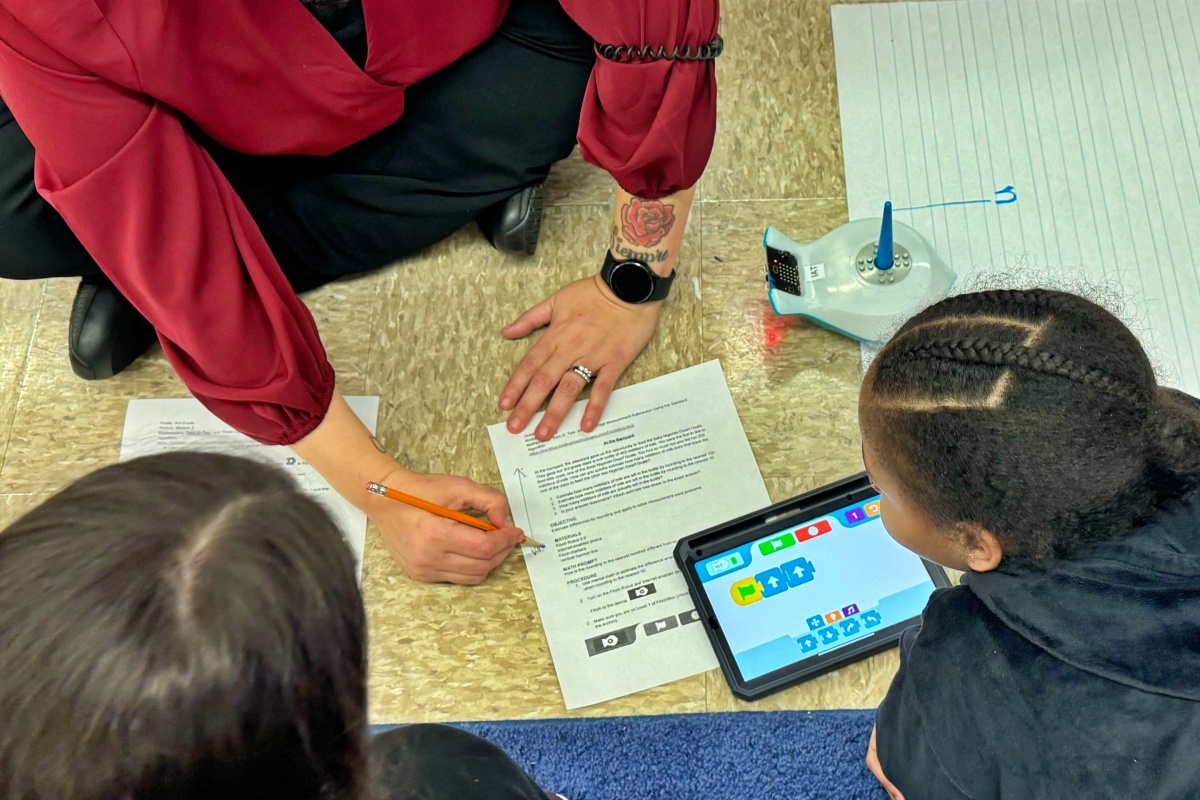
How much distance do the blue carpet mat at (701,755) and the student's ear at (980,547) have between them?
0.99ft

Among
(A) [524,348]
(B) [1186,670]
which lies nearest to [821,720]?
(B) [1186,670]

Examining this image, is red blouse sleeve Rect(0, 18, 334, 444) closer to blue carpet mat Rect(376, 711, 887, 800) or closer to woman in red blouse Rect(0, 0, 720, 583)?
woman in red blouse Rect(0, 0, 720, 583)

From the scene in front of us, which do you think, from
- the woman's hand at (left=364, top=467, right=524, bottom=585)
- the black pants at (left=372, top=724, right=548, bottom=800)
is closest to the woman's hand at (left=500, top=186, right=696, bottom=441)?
the woman's hand at (left=364, top=467, right=524, bottom=585)

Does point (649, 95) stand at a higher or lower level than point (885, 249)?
higher

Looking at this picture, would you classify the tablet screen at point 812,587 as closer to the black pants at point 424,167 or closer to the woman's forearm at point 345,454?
the woman's forearm at point 345,454

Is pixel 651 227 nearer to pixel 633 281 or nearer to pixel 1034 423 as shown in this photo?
pixel 633 281

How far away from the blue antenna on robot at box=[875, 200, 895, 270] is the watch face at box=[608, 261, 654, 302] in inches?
8.6

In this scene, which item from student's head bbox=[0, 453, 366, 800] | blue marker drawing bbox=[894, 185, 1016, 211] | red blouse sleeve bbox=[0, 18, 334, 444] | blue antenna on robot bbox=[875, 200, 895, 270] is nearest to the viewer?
student's head bbox=[0, 453, 366, 800]

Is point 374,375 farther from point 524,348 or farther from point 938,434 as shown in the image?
point 938,434

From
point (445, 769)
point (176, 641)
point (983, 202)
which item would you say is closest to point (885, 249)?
point (983, 202)

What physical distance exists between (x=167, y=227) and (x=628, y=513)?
1.51 feet

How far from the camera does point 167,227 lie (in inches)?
28.2

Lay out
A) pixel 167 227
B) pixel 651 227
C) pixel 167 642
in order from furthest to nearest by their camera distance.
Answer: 1. pixel 651 227
2. pixel 167 227
3. pixel 167 642

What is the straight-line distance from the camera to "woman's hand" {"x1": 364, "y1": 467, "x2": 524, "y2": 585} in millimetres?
841
